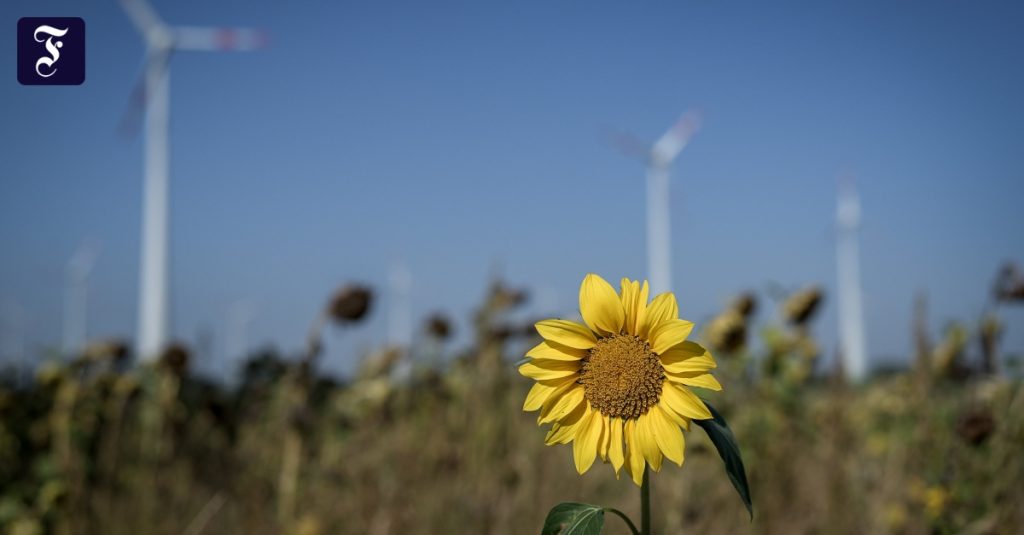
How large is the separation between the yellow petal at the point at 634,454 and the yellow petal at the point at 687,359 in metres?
0.10

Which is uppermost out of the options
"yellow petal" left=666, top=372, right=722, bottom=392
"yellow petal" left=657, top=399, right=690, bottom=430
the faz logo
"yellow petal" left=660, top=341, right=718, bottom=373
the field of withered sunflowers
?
the faz logo

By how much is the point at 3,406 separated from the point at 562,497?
301cm

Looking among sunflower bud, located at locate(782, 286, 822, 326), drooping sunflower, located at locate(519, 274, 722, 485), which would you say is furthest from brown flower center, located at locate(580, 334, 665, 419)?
sunflower bud, located at locate(782, 286, 822, 326)

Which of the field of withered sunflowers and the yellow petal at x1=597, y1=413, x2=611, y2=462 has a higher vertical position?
the yellow petal at x1=597, y1=413, x2=611, y2=462

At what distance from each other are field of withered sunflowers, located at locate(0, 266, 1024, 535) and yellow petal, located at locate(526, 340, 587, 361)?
5.05ft

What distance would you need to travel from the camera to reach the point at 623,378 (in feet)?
4.19

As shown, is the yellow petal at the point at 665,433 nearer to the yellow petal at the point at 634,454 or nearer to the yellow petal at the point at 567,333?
the yellow petal at the point at 634,454

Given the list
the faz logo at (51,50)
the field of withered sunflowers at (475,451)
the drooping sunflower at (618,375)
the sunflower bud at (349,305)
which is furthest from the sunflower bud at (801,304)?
the faz logo at (51,50)

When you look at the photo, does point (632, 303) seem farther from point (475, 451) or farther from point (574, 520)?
point (475, 451)

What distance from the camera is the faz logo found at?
5254 mm

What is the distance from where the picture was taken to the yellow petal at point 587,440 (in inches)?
48.9

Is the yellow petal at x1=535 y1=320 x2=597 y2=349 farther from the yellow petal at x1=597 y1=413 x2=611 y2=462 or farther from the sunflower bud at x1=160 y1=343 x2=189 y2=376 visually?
the sunflower bud at x1=160 y1=343 x2=189 y2=376

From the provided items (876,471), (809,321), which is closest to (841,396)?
(809,321)

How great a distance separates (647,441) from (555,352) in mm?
180
